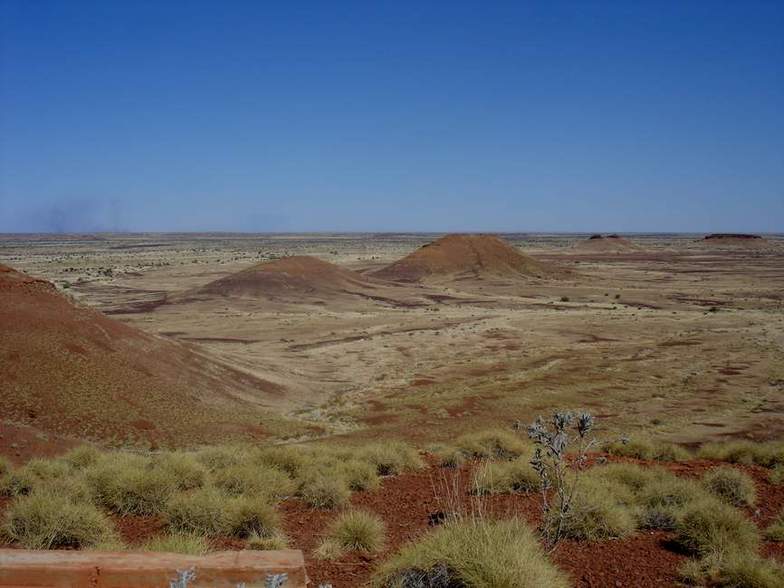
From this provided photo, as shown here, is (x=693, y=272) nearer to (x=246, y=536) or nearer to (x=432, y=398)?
(x=432, y=398)

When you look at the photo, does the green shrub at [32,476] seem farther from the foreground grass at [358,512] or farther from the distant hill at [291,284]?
the distant hill at [291,284]

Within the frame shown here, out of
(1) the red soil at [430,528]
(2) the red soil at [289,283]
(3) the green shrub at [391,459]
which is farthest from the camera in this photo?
(2) the red soil at [289,283]

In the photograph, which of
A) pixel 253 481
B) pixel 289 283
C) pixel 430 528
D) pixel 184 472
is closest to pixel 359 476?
pixel 253 481

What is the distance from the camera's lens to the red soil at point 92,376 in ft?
59.6

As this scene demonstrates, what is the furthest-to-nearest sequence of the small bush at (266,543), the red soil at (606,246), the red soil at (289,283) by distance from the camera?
1. the red soil at (606,246)
2. the red soil at (289,283)
3. the small bush at (266,543)

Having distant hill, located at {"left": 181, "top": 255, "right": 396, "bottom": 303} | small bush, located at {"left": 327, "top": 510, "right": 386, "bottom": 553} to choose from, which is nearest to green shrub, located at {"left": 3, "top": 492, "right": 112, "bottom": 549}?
small bush, located at {"left": 327, "top": 510, "right": 386, "bottom": 553}

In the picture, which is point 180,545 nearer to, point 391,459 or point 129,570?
point 129,570

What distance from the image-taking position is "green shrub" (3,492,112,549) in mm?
7062

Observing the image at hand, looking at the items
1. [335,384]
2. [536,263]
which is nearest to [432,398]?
[335,384]

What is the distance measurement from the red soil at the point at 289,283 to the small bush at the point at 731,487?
54.8m

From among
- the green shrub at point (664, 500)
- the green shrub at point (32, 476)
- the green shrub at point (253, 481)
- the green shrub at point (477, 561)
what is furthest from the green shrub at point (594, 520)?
the green shrub at point (32, 476)

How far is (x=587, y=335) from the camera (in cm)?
4353

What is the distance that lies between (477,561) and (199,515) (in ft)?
13.9

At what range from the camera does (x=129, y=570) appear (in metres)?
5.18
